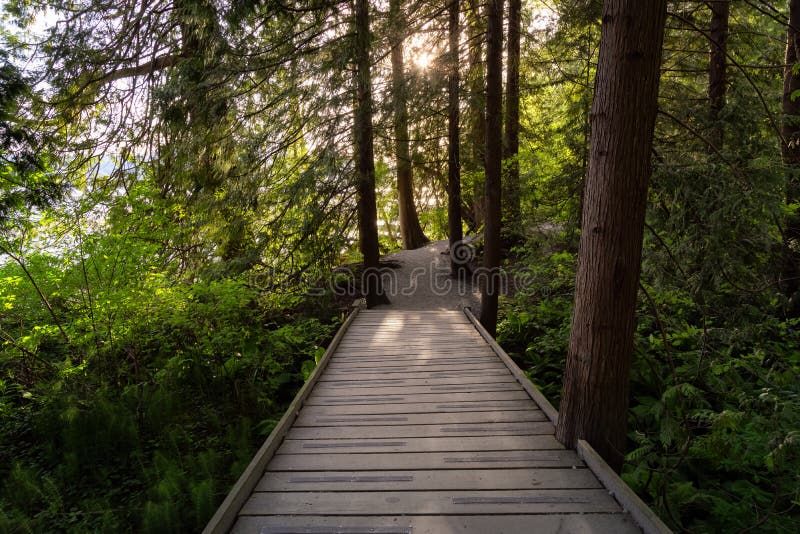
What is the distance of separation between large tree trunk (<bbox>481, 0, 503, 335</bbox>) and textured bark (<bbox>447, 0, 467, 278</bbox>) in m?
0.68

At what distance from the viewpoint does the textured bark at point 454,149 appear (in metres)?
8.64

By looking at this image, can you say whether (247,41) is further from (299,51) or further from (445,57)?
(445,57)

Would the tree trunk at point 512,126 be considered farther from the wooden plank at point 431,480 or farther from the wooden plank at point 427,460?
the wooden plank at point 431,480

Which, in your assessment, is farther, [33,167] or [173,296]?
[173,296]

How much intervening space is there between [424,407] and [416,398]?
0.26 metres

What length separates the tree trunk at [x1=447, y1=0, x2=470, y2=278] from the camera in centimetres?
870

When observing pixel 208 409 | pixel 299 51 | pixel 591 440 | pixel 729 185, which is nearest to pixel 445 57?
pixel 299 51

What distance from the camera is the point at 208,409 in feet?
23.1

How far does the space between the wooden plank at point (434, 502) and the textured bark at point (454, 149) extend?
7.01 m

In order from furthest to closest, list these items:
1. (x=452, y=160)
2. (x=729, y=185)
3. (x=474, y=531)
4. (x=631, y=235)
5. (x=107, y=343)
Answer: (x=452, y=160) < (x=107, y=343) < (x=729, y=185) < (x=631, y=235) < (x=474, y=531)

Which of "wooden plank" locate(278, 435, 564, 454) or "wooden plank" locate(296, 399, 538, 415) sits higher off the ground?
"wooden plank" locate(278, 435, 564, 454)

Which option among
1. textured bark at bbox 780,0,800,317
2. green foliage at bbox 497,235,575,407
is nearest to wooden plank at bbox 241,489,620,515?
green foliage at bbox 497,235,575,407

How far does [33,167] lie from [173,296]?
258 cm

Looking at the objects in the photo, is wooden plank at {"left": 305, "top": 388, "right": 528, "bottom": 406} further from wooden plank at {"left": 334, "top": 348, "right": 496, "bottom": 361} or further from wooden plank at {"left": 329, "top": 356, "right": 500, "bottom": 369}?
wooden plank at {"left": 334, "top": 348, "right": 496, "bottom": 361}
